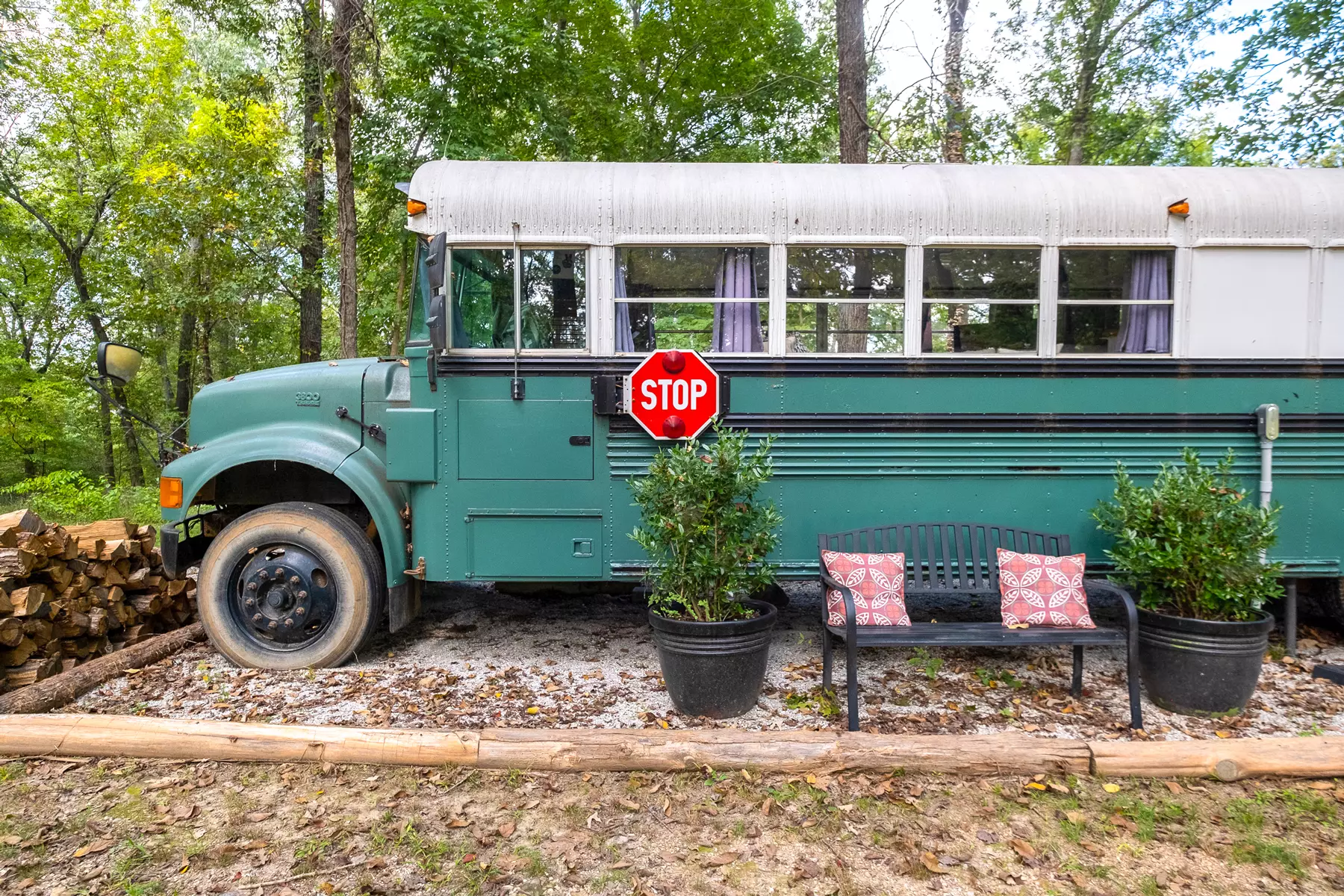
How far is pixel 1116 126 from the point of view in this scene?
11.3 metres

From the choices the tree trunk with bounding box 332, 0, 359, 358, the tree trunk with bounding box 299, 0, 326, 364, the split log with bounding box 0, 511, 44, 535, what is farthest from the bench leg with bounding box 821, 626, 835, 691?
the tree trunk with bounding box 299, 0, 326, 364

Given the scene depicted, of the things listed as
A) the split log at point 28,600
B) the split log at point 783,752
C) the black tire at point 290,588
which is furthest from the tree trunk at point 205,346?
the split log at point 783,752

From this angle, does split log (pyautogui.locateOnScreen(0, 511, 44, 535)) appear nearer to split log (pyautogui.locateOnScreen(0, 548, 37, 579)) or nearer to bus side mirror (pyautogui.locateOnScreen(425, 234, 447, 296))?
split log (pyautogui.locateOnScreen(0, 548, 37, 579))

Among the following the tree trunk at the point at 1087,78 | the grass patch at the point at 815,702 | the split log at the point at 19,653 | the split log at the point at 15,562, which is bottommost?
the grass patch at the point at 815,702

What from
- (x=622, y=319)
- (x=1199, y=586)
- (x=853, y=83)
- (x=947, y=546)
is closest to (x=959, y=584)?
(x=947, y=546)

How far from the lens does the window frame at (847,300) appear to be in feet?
13.8

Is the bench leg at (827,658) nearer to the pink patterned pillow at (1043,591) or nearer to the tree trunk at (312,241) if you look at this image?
the pink patterned pillow at (1043,591)

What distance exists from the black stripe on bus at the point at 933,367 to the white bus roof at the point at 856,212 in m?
0.65

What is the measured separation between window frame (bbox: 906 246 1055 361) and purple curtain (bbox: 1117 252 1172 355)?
48cm

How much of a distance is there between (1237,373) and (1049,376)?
1.06 metres

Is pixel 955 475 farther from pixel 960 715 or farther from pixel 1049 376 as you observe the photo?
pixel 960 715

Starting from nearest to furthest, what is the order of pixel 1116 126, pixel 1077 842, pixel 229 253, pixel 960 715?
pixel 1077 842 → pixel 960 715 → pixel 1116 126 → pixel 229 253

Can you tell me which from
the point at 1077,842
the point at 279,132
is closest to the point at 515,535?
the point at 1077,842

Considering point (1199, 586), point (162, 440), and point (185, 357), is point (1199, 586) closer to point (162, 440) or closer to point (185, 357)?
point (162, 440)
